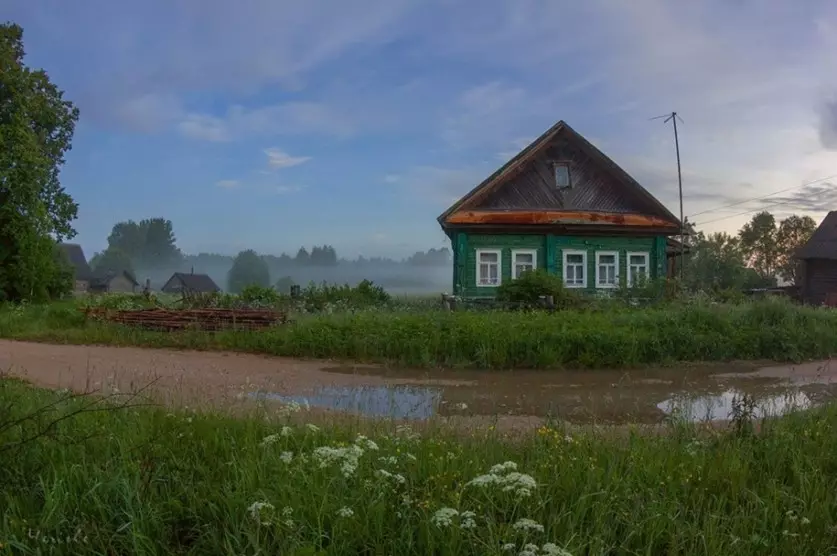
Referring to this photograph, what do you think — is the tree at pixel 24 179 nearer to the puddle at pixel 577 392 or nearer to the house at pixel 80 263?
the puddle at pixel 577 392

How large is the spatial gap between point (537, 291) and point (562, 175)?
8.15m

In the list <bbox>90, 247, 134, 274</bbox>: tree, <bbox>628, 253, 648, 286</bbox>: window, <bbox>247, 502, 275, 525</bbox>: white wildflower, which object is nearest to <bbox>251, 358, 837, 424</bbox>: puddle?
<bbox>247, 502, 275, 525</bbox>: white wildflower

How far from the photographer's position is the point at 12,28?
1149 inches

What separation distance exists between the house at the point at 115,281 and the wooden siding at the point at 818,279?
2368 inches

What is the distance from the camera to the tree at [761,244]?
54875 millimetres

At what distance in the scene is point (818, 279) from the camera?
121ft

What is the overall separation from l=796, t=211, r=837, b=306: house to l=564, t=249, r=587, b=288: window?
1753 cm

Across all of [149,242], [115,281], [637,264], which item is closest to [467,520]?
[637,264]

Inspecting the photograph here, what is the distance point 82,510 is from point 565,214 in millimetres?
23279

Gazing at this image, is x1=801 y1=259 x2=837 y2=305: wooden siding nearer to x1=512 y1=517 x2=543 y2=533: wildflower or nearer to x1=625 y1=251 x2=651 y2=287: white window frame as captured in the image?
x1=625 y1=251 x2=651 y2=287: white window frame

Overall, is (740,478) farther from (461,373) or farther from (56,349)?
(56,349)

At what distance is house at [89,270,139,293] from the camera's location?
6638cm

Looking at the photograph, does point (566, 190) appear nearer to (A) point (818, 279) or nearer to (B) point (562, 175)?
(B) point (562, 175)

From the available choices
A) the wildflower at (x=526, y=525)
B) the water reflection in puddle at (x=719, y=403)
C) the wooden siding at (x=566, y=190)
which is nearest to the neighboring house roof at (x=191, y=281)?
the wooden siding at (x=566, y=190)
